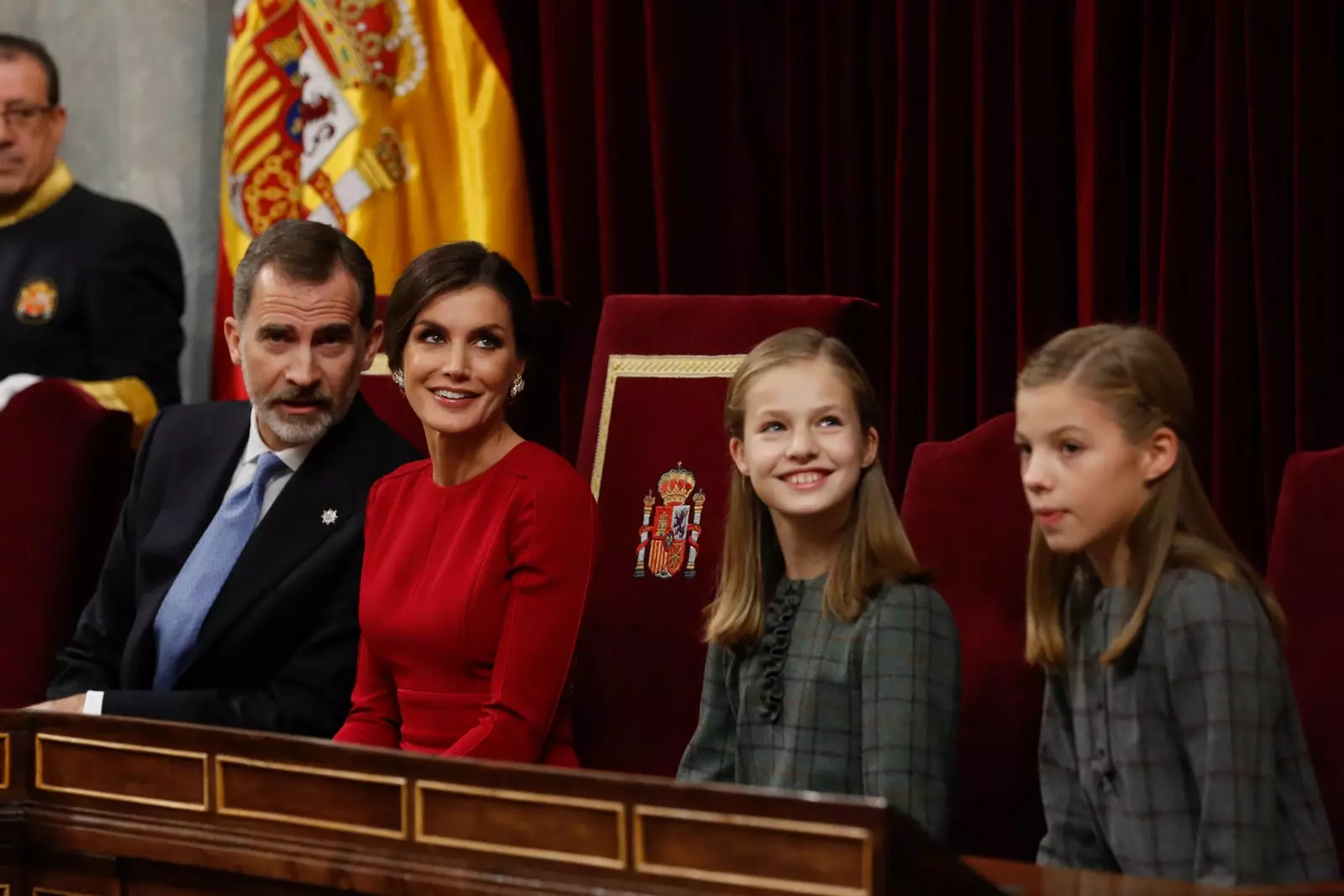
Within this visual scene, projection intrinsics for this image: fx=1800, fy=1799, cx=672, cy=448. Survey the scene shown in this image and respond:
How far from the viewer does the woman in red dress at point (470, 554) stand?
2.32 m

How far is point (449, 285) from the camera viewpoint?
7.95 ft

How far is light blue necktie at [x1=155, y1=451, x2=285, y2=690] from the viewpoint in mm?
2566

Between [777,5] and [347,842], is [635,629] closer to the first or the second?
[347,842]

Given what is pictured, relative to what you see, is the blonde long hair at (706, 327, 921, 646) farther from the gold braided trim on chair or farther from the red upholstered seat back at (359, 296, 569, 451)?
the gold braided trim on chair

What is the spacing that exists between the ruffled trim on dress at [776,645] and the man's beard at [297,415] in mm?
782

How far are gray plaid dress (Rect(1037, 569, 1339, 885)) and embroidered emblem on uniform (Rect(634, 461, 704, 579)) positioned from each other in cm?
82

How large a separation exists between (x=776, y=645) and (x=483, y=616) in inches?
16.3

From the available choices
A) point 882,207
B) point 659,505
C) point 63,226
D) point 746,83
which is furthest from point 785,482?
point 63,226

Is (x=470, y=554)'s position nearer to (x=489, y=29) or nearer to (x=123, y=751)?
(x=123, y=751)

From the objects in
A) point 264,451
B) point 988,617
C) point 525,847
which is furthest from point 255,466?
point 525,847

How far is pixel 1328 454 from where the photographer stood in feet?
7.14

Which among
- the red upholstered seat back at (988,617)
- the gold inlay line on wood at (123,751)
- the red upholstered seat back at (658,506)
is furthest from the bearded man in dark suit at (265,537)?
the red upholstered seat back at (988,617)

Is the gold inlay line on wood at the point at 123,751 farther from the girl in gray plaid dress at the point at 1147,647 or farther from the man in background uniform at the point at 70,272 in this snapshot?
the man in background uniform at the point at 70,272

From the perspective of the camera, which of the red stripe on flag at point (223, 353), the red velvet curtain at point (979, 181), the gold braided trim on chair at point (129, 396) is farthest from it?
the red stripe on flag at point (223, 353)
